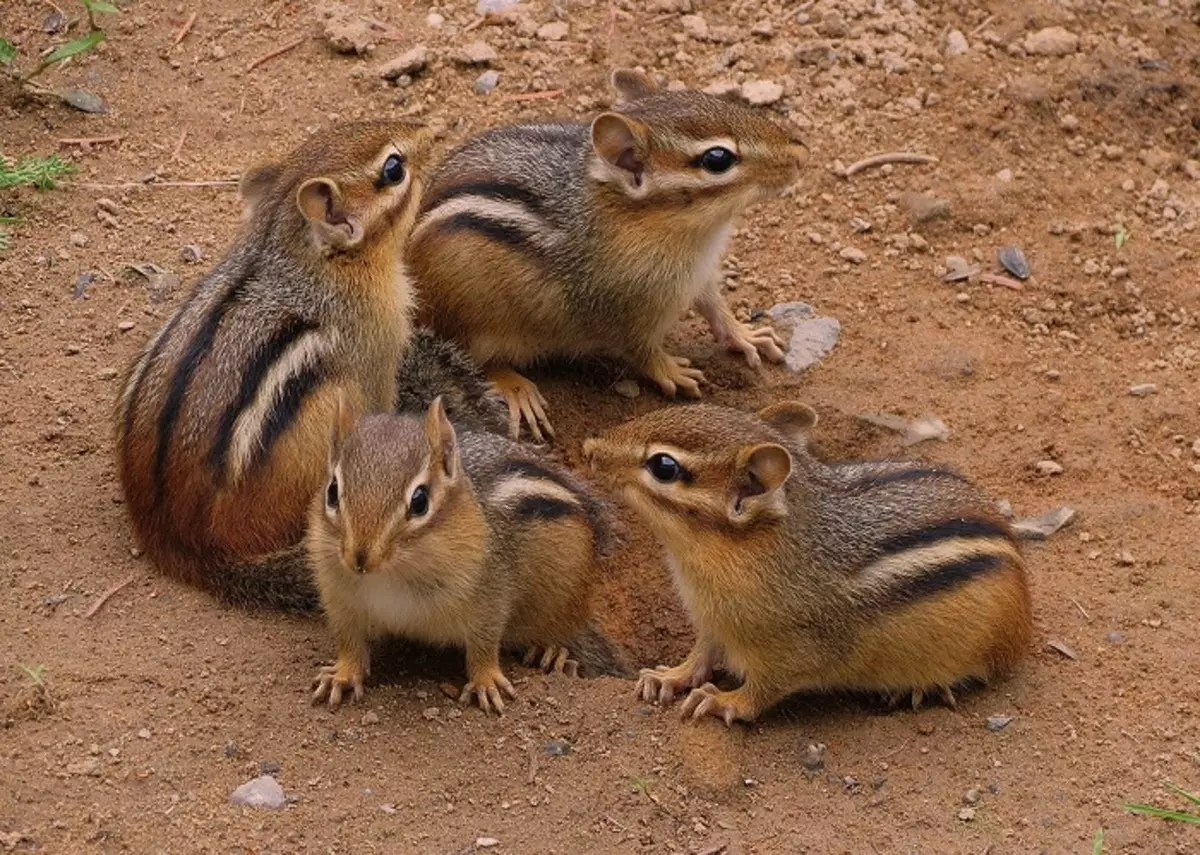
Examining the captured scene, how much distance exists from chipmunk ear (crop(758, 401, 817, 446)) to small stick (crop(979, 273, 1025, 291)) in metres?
2.13

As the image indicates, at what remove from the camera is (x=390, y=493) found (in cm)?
527

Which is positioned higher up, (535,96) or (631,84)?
(631,84)

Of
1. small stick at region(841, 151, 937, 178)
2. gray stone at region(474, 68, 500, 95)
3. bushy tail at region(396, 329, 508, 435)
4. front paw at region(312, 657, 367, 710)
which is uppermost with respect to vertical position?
gray stone at region(474, 68, 500, 95)

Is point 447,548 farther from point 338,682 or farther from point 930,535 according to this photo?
point 930,535

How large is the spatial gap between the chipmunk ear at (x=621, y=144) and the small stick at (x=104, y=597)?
2382mm

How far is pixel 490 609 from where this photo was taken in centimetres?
575

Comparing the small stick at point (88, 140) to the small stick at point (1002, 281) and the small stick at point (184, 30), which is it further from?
the small stick at point (1002, 281)

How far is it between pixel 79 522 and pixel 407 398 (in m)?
1.33

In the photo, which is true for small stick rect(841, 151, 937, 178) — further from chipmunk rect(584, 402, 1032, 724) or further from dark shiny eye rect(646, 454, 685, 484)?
dark shiny eye rect(646, 454, 685, 484)

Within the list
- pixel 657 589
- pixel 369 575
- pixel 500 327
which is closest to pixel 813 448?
A: pixel 657 589

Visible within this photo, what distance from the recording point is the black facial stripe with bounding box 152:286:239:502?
19.6 ft

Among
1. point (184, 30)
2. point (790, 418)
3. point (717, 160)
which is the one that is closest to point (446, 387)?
point (717, 160)

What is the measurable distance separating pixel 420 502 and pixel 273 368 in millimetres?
978

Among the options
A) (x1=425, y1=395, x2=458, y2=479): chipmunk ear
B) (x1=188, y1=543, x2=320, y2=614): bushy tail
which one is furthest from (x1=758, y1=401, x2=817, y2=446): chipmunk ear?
(x1=188, y1=543, x2=320, y2=614): bushy tail
